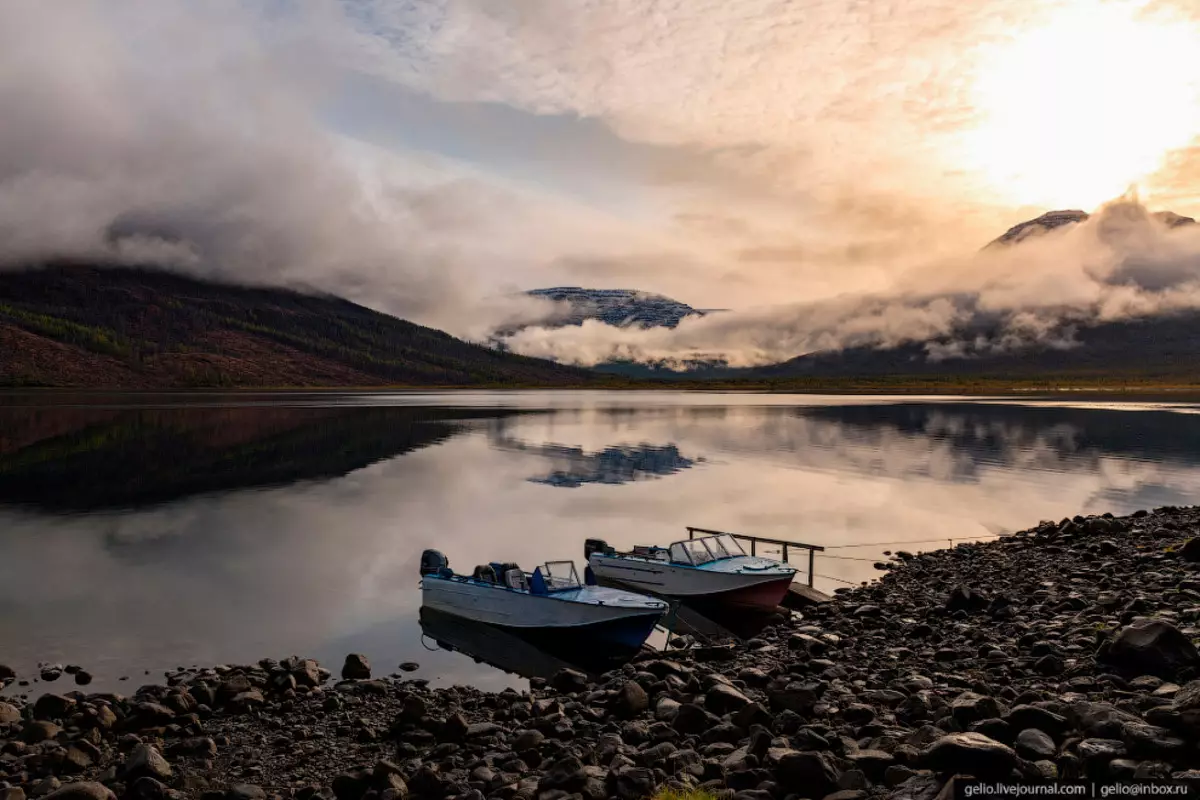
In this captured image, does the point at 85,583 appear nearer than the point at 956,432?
Yes

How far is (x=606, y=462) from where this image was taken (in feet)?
260

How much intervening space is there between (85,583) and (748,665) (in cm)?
3007

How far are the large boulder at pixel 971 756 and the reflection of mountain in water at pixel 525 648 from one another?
15021 millimetres

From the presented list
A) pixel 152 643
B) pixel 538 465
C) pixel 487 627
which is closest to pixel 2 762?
pixel 152 643

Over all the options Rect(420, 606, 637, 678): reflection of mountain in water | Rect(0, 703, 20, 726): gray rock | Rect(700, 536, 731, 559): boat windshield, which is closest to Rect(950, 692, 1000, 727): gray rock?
Rect(420, 606, 637, 678): reflection of mountain in water

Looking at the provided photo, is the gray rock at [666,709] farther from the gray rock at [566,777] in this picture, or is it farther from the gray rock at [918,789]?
the gray rock at [918,789]

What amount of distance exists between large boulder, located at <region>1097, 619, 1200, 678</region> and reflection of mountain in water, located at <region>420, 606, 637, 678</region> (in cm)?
1463

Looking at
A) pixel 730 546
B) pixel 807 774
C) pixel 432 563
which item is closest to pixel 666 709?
pixel 807 774

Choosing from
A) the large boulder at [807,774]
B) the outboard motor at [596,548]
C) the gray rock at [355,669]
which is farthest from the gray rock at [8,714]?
the outboard motor at [596,548]

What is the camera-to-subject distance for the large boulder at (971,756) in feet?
34.1

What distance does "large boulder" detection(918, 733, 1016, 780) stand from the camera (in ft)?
34.1

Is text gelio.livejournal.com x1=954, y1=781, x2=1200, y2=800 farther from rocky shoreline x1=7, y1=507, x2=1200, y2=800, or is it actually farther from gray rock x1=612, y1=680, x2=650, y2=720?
gray rock x1=612, y1=680, x2=650, y2=720

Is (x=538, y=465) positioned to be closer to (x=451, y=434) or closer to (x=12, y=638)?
(x=451, y=434)

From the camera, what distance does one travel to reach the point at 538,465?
77062 mm
